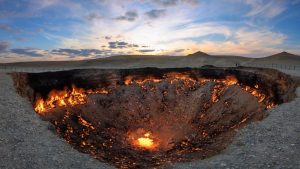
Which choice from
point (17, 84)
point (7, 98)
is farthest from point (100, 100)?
point (7, 98)

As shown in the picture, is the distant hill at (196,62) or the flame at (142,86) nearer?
the flame at (142,86)

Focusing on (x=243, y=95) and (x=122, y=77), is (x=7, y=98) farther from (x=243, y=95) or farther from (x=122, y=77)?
(x=243, y=95)

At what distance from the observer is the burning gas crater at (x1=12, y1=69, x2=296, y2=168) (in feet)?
108

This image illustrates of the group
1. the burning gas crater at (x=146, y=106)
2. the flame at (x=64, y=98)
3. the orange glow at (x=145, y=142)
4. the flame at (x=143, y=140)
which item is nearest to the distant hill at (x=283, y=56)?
the burning gas crater at (x=146, y=106)

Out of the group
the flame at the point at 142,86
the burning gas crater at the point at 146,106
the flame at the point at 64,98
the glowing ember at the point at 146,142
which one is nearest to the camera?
the burning gas crater at the point at 146,106

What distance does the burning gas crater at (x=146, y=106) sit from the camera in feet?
108

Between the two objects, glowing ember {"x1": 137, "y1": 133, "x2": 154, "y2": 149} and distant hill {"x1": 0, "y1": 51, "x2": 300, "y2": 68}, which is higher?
distant hill {"x1": 0, "y1": 51, "x2": 300, "y2": 68}

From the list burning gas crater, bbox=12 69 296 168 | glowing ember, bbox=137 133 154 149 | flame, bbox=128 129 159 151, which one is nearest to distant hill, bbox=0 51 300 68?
→ burning gas crater, bbox=12 69 296 168

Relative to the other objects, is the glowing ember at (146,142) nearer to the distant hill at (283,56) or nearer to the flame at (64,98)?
the flame at (64,98)

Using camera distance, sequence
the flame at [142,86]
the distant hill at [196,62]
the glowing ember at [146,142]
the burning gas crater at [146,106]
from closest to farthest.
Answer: the burning gas crater at [146,106]
the glowing ember at [146,142]
the flame at [142,86]
the distant hill at [196,62]

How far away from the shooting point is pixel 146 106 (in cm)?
4362

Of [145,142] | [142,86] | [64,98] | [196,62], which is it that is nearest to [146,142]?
[145,142]

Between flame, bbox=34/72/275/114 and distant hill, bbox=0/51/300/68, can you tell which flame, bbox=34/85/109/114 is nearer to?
flame, bbox=34/72/275/114

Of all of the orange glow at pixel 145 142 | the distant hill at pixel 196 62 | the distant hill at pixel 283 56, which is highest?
the distant hill at pixel 283 56
